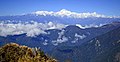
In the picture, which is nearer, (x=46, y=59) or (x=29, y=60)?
(x=29, y=60)

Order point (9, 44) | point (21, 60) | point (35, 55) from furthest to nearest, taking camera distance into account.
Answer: point (9, 44), point (35, 55), point (21, 60)

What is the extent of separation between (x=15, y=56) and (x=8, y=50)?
3088 mm

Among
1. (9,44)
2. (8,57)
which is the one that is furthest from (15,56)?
(9,44)

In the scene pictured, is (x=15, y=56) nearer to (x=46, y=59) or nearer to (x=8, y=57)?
(x=8, y=57)

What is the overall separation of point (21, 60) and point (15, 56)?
3198mm

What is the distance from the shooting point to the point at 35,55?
181ft

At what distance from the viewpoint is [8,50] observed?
56281 mm

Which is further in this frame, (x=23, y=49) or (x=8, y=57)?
(x=23, y=49)

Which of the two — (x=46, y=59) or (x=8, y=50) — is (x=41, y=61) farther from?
(x=8, y=50)

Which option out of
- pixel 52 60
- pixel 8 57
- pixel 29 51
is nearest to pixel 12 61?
pixel 8 57

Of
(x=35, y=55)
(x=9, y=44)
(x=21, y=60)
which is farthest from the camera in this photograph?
(x=9, y=44)

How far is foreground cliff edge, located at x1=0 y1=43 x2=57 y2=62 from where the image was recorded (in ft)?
174

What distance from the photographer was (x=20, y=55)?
54.8m

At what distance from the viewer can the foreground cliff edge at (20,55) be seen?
5300 centimetres
